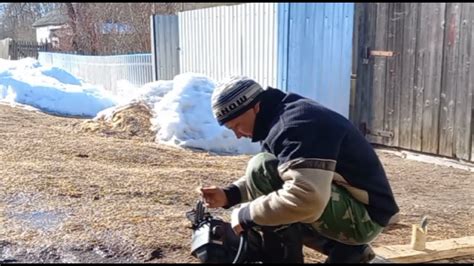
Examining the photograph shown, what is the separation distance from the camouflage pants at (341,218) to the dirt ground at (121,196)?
53 cm

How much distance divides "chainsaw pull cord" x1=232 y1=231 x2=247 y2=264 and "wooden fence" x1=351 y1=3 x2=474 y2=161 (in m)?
4.13

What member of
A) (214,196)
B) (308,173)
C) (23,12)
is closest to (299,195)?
(308,173)

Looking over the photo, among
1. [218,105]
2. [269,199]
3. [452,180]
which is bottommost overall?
[452,180]

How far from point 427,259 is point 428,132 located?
3.38 meters

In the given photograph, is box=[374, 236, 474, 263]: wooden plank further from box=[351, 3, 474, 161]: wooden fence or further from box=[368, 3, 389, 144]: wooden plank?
box=[368, 3, 389, 144]: wooden plank

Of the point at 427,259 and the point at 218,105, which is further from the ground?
the point at 218,105

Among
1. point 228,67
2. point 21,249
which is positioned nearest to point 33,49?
point 228,67

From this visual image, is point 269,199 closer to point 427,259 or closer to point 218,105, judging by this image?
point 218,105

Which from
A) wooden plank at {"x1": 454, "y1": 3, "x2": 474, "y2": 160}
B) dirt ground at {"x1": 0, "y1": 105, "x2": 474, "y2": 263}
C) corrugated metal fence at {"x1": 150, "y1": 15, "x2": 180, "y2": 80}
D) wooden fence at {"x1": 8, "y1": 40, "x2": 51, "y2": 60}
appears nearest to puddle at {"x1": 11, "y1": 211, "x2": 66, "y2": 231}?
dirt ground at {"x1": 0, "y1": 105, "x2": 474, "y2": 263}

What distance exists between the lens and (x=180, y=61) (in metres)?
9.28

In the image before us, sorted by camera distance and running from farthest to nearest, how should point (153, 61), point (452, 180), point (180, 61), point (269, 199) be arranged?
point (153, 61), point (180, 61), point (452, 180), point (269, 199)

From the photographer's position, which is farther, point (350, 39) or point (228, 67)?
point (228, 67)

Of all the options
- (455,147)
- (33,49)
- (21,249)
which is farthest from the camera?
(33,49)

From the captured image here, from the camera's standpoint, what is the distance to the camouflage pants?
2062mm
